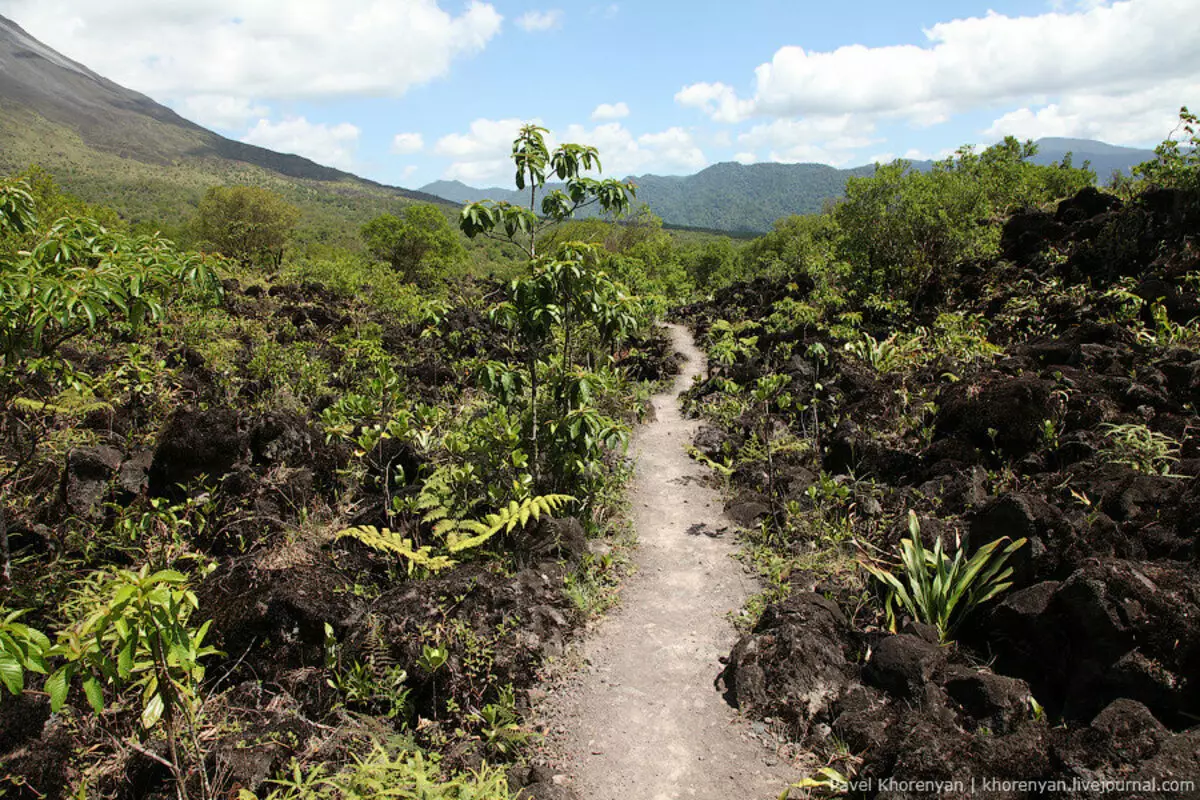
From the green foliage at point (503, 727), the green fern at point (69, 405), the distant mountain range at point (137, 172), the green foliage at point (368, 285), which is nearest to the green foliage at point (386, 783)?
the green foliage at point (503, 727)

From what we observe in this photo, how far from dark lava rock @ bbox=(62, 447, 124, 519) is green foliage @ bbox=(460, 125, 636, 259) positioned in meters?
4.36

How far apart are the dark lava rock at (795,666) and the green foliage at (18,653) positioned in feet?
13.0

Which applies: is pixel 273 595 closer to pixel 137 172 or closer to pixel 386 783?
pixel 386 783

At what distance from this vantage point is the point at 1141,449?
5.71 m

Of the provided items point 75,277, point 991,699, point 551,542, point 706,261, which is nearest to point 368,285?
point 551,542

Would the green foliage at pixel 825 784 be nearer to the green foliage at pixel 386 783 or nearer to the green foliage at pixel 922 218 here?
the green foliage at pixel 386 783

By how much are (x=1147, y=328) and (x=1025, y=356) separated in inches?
82.5

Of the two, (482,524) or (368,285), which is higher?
(368,285)

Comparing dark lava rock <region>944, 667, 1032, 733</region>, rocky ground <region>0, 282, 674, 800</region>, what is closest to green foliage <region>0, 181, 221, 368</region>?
rocky ground <region>0, 282, 674, 800</region>

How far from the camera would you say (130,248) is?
13.7ft

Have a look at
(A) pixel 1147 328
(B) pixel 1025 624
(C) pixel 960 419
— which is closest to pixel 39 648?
(B) pixel 1025 624

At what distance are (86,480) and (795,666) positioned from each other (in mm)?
6814

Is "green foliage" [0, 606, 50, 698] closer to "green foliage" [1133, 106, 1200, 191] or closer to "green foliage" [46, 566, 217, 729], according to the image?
"green foliage" [46, 566, 217, 729]

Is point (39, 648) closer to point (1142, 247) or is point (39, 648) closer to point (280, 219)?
point (1142, 247)
